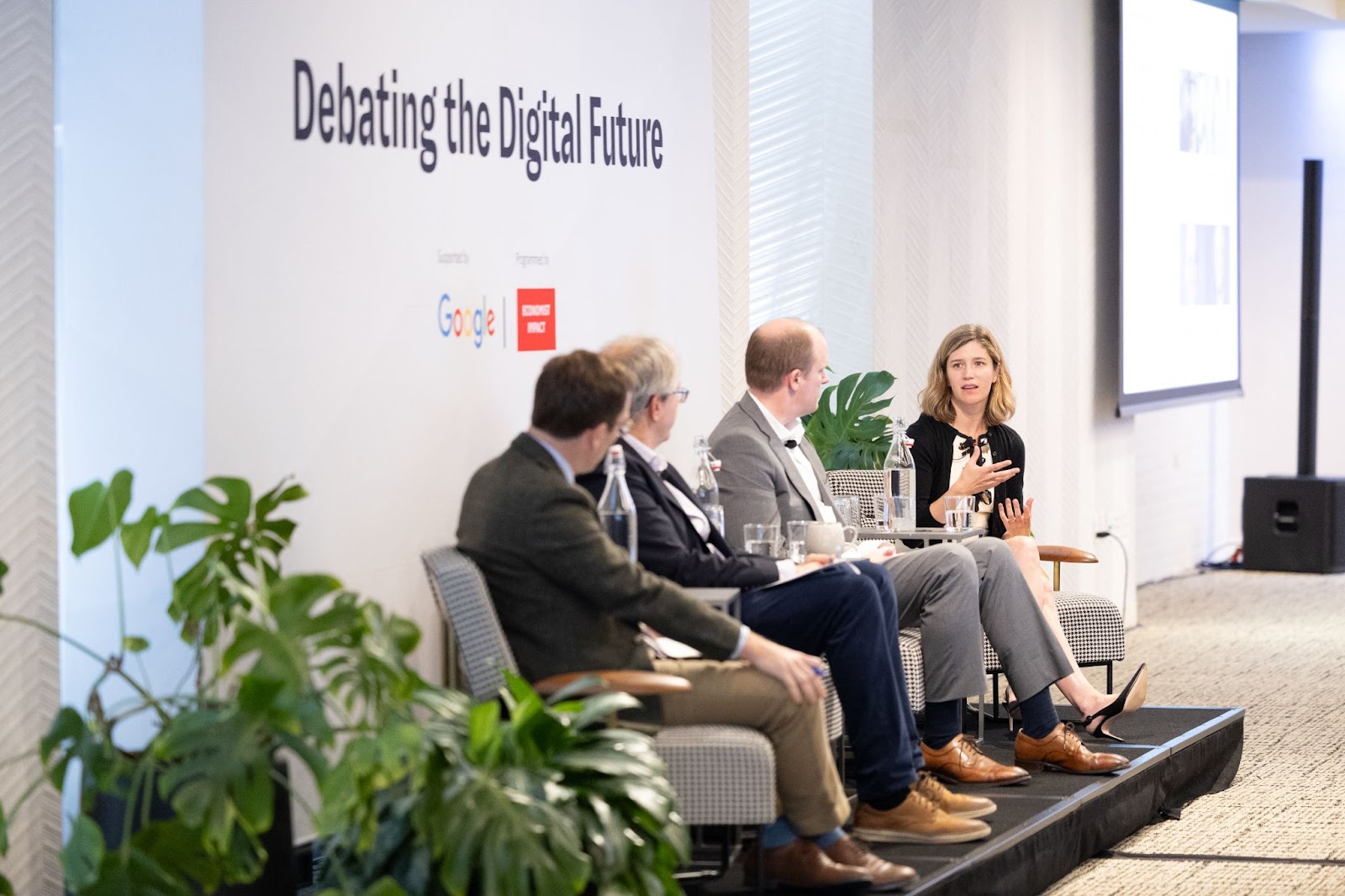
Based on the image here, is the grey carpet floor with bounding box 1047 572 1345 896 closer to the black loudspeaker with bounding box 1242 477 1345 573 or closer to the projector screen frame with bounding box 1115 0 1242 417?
Result: the black loudspeaker with bounding box 1242 477 1345 573

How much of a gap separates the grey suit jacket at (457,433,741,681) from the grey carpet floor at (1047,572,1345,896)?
1.44 m

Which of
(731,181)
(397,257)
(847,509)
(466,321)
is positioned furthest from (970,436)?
(397,257)

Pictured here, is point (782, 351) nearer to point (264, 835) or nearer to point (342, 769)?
point (264, 835)

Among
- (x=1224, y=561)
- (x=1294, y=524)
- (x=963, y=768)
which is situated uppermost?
(x=1294, y=524)

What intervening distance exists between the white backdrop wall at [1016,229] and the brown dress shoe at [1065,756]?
248cm

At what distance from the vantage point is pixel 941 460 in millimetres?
5715

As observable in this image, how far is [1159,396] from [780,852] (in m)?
5.63

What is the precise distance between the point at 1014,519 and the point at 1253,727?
1491mm

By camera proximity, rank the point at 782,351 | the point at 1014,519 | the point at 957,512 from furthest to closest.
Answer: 1. the point at 1014,519
2. the point at 957,512
3. the point at 782,351

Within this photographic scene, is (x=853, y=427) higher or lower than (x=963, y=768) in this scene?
higher

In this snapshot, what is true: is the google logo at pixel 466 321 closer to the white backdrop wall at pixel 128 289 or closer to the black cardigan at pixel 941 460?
the white backdrop wall at pixel 128 289

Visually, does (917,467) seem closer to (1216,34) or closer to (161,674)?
(161,674)

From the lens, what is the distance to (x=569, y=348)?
15.2 feet

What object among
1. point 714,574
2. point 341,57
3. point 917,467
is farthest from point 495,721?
point 917,467
